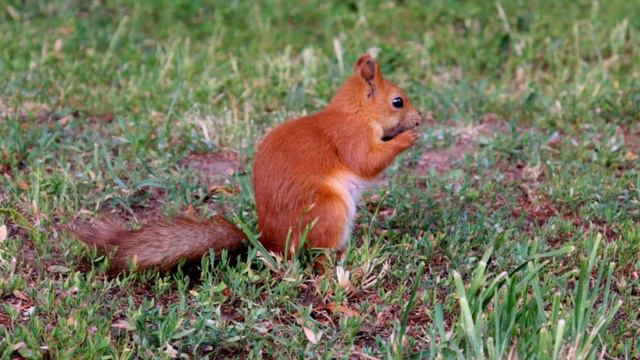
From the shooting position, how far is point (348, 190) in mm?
4188

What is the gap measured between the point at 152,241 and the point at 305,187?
0.60 metres

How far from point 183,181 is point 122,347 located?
1599 millimetres

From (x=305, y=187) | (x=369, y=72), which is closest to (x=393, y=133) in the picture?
(x=369, y=72)

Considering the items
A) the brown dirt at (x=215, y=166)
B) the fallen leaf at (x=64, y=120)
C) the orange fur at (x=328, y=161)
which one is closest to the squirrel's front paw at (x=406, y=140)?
the orange fur at (x=328, y=161)

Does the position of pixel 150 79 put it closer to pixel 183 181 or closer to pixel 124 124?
pixel 124 124

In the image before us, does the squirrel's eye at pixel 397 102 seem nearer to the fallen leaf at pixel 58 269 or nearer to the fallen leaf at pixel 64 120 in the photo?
the fallen leaf at pixel 58 269

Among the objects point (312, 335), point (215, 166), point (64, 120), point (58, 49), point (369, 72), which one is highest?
point (369, 72)

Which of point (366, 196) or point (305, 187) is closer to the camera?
point (305, 187)

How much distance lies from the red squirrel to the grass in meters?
0.12

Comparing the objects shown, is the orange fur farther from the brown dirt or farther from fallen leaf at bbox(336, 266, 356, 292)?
the brown dirt

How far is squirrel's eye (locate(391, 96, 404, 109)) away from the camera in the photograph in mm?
4508

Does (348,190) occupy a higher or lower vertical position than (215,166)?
higher

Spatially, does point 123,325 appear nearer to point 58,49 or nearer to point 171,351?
point 171,351

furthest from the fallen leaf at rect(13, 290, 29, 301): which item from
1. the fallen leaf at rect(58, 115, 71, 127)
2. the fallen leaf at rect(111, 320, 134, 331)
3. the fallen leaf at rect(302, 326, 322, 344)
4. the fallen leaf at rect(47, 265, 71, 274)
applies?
the fallen leaf at rect(58, 115, 71, 127)
